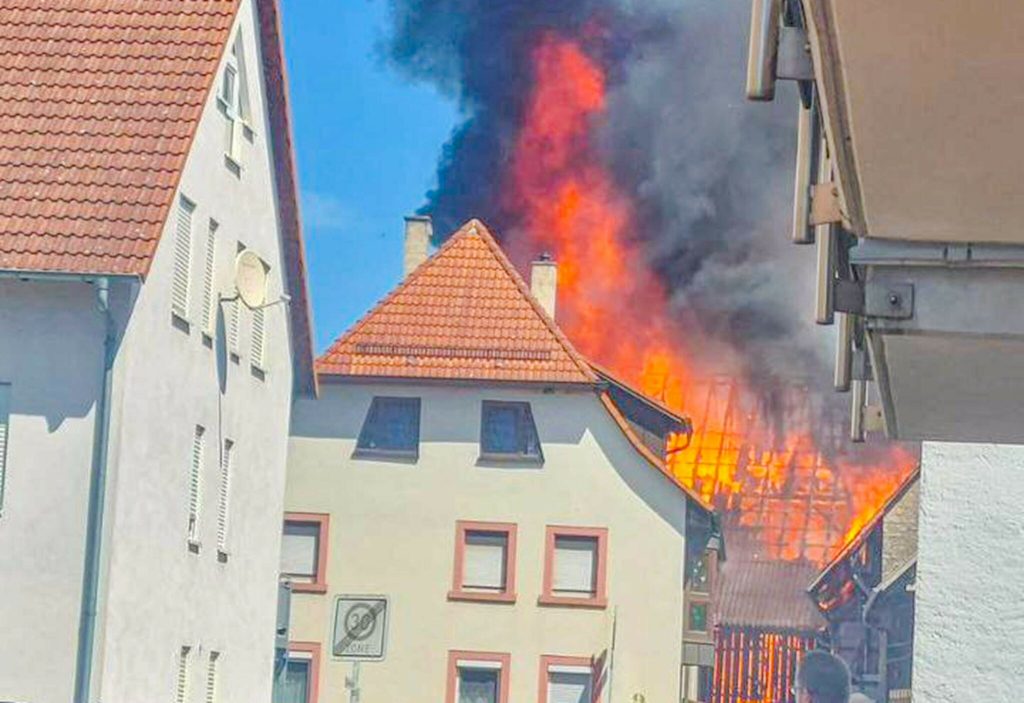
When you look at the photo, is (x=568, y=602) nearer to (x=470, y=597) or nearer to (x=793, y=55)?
(x=470, y=597)

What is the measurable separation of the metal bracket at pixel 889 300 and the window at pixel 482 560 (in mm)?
43458

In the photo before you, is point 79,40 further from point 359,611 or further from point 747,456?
point 747,456

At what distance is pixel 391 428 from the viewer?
49.2 m

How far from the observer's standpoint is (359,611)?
17047mm

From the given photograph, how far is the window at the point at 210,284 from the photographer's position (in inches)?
1159

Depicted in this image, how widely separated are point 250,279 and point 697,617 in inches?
828

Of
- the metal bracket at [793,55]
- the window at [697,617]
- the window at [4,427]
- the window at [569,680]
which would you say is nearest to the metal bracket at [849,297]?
the metal bracket at [793,55]

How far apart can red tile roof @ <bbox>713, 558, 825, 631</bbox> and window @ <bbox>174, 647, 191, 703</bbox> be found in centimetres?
3724

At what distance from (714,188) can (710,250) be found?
3.06m

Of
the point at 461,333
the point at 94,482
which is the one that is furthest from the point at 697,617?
the point at 94,482

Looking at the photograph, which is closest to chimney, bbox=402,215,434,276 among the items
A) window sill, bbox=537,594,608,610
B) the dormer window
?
window sill, bbox=537,594,608,610

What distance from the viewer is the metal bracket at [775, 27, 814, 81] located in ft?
12.4

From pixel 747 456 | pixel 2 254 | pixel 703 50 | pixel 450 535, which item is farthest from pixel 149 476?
pixel 703 50

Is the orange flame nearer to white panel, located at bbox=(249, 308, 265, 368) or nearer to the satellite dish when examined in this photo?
white panel, located at bbox=(249, 308, 265, 368)
